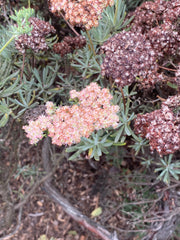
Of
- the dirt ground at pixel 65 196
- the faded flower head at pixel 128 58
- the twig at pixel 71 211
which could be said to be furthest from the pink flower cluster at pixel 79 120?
the dirt ground at pixel 65 196

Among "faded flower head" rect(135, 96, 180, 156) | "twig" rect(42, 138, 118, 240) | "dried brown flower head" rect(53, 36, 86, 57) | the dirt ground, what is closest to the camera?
"faded flower head" rect(135, 96, 180, 156)

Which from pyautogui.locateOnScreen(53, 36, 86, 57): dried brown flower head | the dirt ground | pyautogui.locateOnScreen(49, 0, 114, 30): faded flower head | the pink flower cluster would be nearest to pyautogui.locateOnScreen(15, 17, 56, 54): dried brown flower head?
pyautogui.locateOnScreen(53, 36, 86, 57): dried brown flower head

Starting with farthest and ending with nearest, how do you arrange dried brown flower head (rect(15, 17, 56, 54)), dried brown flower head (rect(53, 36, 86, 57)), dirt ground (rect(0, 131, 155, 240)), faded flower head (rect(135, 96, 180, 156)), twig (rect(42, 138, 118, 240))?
dirt ground (rect(0, 131, 155, 240)) → twig (rect(42, 138, 118, 240)) → dried brown flower head (rect(53, 36, 86, 57)) → dried brown flower head (rect(15, 17, 56, 54)) → faded flower head (rect(135, 96, 180, 156))

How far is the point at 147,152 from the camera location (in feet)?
8.99

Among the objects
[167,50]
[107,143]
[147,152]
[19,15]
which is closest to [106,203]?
[147,152]

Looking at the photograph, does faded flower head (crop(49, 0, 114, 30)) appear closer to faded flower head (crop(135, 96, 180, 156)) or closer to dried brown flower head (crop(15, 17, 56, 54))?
dried brown flower head (crop(15, 17, 56, 54))

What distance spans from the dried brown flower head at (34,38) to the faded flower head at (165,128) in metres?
0.94

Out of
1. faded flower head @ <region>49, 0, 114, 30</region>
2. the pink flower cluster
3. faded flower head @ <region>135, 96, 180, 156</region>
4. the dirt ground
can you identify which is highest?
faded flower head @ <region>49, 0, 114, 30</region>

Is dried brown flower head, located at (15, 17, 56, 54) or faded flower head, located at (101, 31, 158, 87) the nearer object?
faded flower head, located at (101, 31, 158, 87)

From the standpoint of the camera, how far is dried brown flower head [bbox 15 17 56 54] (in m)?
1.72

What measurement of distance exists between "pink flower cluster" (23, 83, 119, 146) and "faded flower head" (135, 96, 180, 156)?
0.22m

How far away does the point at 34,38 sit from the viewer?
176cm

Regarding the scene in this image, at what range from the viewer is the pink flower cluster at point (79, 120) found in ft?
4.87

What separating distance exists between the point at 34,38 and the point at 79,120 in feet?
2.38
